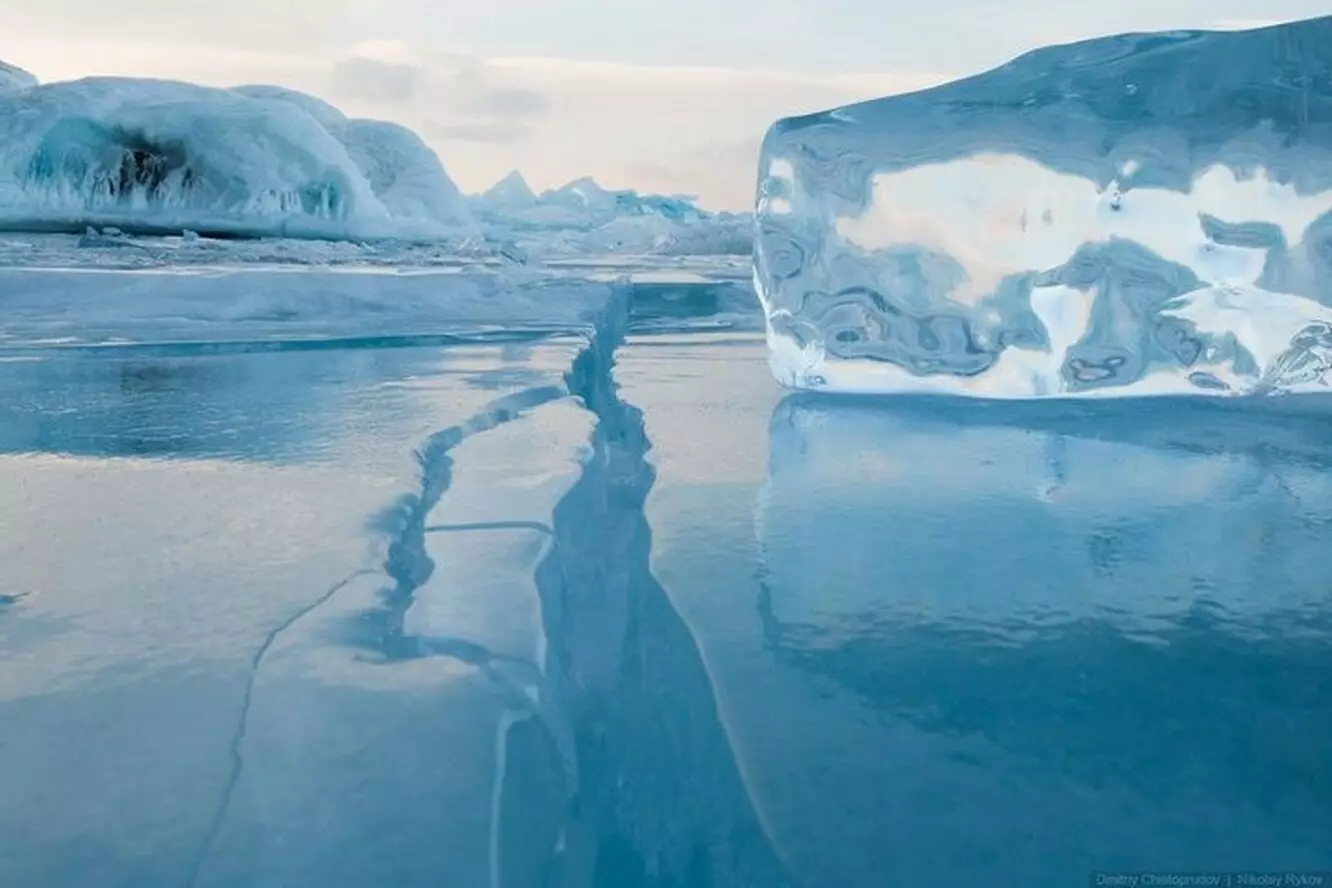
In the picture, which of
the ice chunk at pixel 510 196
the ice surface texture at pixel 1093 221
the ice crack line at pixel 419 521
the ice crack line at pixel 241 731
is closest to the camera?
the ice crack line at pixel 241 731

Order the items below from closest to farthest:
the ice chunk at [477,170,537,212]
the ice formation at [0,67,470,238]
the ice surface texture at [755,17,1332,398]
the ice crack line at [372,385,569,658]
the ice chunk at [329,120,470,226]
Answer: the ice crack line at [372,385,569,658], the ice surface texture at [755,17,1332,398], the ice formation at [0,67,470,238], the ice chunk at [329,120,470,226], the ice chunk at [477,170,537,212]

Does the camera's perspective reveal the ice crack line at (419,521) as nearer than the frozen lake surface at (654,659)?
No

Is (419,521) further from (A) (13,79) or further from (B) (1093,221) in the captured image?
(A) (13,79)

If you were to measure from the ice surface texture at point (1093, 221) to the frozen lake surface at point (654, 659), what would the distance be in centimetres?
68

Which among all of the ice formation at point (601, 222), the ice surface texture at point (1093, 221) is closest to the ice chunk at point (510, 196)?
the ice formation at point (601, 222)

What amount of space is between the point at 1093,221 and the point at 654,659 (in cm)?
237

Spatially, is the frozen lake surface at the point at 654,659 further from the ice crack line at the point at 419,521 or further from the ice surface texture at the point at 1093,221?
the ice surface texture at the point at 1093,221

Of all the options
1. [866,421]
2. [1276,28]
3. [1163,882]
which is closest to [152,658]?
[1163,882]

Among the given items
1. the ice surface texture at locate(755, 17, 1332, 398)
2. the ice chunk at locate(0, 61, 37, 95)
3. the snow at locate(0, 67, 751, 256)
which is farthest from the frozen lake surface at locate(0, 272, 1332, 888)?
the ice chunk at locate(0, 61, 37, 95)

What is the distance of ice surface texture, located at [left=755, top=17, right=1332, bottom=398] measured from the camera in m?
3.16

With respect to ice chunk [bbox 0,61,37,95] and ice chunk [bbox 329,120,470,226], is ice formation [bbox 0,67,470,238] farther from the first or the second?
ice chunk [bbox 329,120,470,226]

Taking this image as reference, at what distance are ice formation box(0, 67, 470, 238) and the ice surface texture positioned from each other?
19147 millimetres

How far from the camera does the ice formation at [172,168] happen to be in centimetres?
1958

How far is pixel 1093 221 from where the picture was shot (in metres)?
3.26
